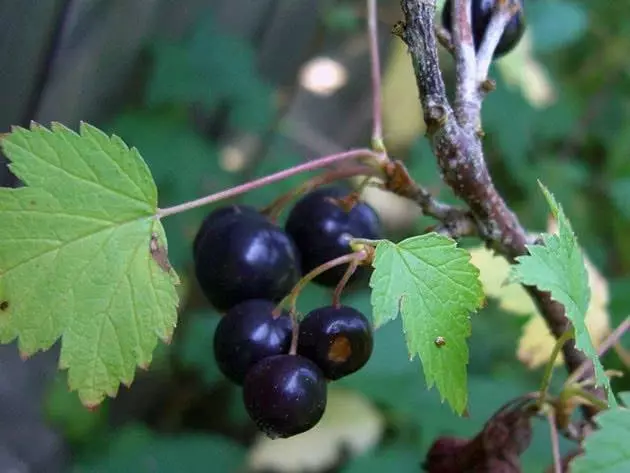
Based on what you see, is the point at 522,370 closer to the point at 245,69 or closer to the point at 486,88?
the point at 245,69

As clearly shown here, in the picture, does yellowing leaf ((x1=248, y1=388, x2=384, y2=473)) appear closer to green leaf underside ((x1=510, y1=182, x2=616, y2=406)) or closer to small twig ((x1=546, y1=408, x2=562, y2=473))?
A: small twig ((x1=546, y1=408, x2=562, y2=473))

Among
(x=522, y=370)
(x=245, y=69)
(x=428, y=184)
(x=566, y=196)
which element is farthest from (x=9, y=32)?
(x=566, y=196)

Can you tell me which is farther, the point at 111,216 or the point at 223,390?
the point at 223,390

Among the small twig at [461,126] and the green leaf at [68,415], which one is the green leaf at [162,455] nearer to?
the green leaf at [68,415]

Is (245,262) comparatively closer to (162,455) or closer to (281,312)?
(281,312)

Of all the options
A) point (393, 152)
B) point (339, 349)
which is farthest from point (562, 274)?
point (393, 152)

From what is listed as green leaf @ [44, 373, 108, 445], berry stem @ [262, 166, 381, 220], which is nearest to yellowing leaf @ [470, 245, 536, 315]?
berry stem @ [262, 166, 381, 220]
